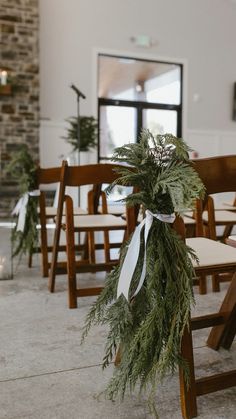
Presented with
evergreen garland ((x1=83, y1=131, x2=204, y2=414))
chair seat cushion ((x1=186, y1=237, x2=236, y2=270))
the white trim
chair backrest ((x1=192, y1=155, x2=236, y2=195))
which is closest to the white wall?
the white trim

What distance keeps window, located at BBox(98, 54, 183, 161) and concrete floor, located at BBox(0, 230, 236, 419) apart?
17.4 feet

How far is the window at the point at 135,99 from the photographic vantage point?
7.16 m

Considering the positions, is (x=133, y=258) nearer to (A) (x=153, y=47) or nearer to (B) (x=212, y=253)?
(B) (x=212, y=253)

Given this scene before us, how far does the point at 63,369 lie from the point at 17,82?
5.45 m

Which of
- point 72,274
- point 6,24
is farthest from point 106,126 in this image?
point 72,274

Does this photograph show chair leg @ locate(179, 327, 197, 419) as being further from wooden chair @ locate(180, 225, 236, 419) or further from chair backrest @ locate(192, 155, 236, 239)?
chair backrest @ locate(192, 155, 236, 239)

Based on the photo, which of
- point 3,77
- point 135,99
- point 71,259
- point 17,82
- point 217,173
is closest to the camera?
point 217,173

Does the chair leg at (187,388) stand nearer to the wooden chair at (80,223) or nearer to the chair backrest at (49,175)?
the wooden chair at (80,223)

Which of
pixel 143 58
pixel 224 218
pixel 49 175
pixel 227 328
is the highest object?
pixel 143 58

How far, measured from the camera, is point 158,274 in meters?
1.10

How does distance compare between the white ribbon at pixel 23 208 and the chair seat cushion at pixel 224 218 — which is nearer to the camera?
the chair seat cushion at pixel 224 218

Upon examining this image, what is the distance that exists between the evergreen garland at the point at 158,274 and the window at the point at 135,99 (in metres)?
6.04

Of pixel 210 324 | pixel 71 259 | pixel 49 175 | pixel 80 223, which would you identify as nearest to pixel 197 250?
pixel 210 324

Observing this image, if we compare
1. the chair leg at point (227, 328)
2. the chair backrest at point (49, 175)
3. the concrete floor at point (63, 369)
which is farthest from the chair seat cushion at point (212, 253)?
the chair backrest at point (49, 175)
